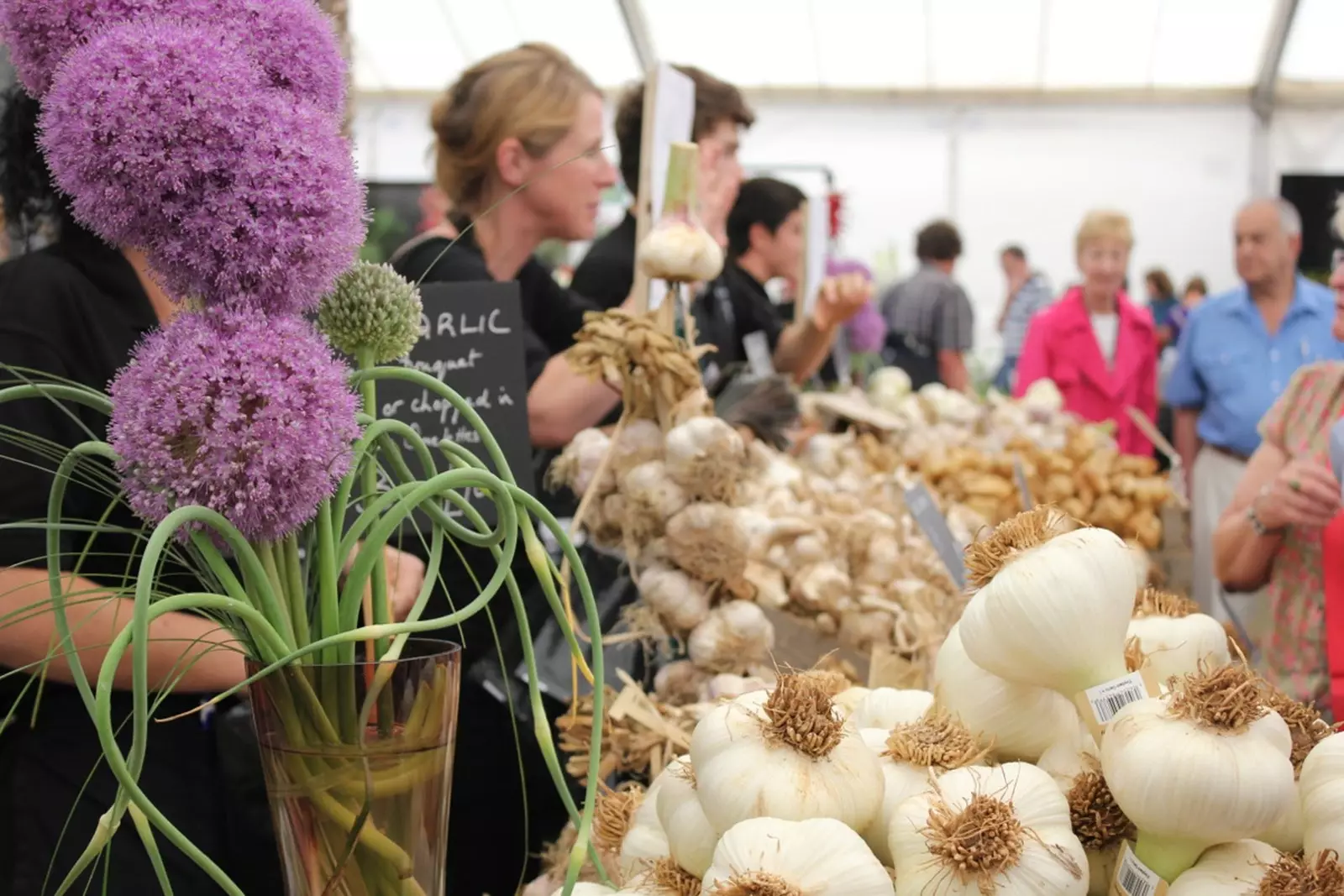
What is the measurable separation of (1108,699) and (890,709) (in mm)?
205

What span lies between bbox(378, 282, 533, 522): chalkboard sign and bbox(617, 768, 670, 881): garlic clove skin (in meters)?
0.50

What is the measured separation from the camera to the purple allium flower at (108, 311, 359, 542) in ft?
1.90

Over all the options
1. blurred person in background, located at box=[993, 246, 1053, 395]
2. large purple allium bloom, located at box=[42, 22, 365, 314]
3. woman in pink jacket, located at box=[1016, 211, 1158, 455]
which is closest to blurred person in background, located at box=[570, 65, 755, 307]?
large purple allium bloom, located at box=[42, 22, 365, 314]

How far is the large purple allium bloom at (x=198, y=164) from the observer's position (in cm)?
58

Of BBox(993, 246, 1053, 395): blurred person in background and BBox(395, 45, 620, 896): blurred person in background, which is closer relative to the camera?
BBox(395, 45, 620, 896): blurred person in background

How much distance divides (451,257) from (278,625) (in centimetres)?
112

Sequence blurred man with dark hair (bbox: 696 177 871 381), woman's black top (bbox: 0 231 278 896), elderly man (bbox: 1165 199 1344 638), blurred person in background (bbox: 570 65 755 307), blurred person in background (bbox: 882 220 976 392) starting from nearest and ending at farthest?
woman's black top (bbox: 0 231 278 896) < blurred person in background (bbox: 570 65 755 307) < blurred man with dark hair (bbox: 696 177 871 381) < elderly man (bbox: 1165 199 1344 638) < blurred person in background (bbox: 882 220 976 392)

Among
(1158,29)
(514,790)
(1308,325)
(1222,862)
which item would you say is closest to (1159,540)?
(1308,325)

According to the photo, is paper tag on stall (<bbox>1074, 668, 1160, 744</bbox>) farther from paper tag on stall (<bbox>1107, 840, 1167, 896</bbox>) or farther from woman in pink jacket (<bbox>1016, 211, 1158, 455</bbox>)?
woman in pink jacket (<bbox>1016, 211, 1158, 455</bbox>)

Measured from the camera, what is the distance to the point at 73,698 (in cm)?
123

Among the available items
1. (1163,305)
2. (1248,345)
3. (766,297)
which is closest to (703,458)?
(766,297)

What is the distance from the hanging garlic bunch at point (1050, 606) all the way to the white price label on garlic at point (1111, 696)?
0.03 ft

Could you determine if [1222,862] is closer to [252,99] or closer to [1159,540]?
[252,99]

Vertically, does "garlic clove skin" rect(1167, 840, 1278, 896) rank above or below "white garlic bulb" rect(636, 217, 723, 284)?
below
